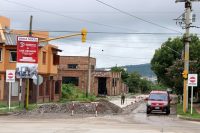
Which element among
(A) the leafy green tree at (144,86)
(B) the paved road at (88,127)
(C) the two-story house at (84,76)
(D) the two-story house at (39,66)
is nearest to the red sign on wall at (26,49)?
(D) the two-story house at (39,66)

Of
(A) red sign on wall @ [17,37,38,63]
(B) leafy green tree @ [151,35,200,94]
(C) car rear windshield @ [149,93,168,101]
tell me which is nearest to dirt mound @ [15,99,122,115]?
(C) car rear windshield @ [149,93,168,101]

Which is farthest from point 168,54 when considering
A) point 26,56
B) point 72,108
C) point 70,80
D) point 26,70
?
point 26,56

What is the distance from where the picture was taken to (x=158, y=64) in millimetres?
81750

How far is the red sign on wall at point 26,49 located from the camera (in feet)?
132

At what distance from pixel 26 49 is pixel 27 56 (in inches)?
22.2

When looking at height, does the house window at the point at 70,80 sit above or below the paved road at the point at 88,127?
above

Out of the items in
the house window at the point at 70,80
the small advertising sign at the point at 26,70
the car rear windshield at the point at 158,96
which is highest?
the small advertising sign at the point at 26,70

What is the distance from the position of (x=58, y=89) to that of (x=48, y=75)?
19.7ft

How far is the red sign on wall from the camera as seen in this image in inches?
1583

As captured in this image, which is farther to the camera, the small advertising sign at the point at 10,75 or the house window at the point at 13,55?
the house window at the point at 13,55

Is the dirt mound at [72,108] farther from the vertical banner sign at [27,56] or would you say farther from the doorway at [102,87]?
the doorway at [102,87]

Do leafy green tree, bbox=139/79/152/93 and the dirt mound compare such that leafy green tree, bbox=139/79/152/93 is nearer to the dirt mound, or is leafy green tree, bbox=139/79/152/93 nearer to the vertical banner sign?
the dirt mound

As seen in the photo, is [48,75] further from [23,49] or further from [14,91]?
[23,49]

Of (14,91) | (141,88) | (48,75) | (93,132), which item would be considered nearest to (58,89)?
(48,75)
